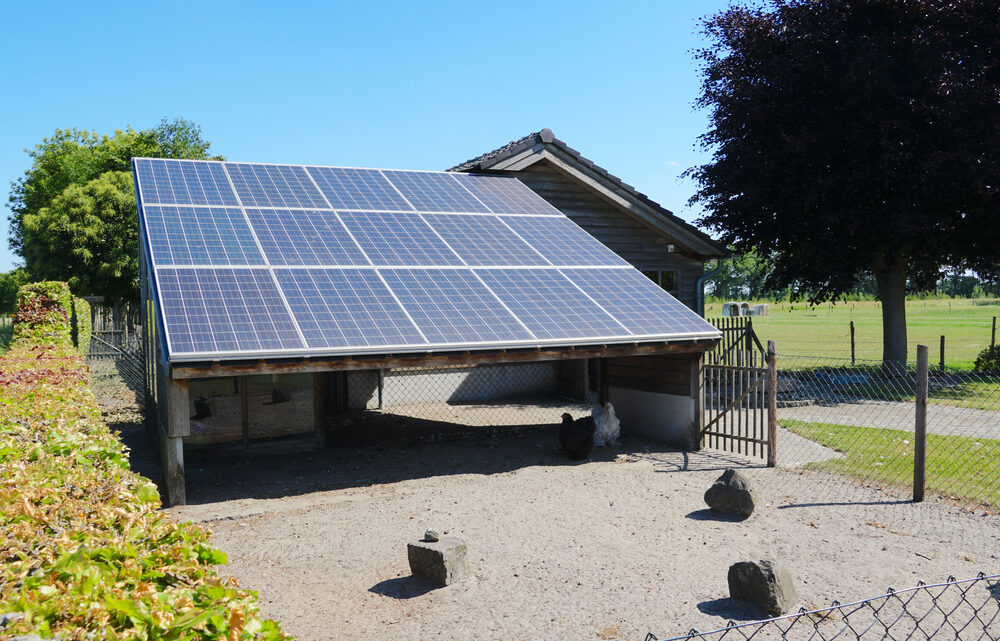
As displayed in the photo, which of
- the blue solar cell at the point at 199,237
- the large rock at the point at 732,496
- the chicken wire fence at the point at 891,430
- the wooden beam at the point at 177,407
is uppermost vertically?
the blue solar cell at the point at 199,237

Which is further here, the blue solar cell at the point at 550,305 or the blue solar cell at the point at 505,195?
the blue solar cell at the point at 505,195

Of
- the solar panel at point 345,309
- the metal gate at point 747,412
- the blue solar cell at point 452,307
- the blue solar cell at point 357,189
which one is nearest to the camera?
the solar panel at point 345,309

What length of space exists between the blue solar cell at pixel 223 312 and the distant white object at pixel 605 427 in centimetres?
553

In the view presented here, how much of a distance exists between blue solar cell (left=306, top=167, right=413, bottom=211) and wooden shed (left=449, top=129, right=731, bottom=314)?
2.70m

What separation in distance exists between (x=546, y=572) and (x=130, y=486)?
3.81m

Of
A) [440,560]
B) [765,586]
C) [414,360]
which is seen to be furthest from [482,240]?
[765,586]

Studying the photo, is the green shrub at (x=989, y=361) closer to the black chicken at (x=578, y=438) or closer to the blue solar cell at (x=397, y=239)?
the black chicken at (x=578, y=438)

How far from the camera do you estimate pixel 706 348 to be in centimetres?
1138

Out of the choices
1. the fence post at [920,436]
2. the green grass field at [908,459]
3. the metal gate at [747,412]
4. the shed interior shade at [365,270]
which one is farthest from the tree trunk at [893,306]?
the fence post at [920,436]

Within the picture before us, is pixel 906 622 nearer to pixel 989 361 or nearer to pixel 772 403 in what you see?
pixel 772 403

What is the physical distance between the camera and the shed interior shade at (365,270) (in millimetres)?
9352

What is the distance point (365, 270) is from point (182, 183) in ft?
14.6

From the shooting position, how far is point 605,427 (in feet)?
40.3

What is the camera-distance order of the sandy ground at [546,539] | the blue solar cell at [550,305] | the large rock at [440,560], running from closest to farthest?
1. the sandy ground at [546,539]
2. the large rock at [440,560]
3. the blue solar cell at [550,305]
